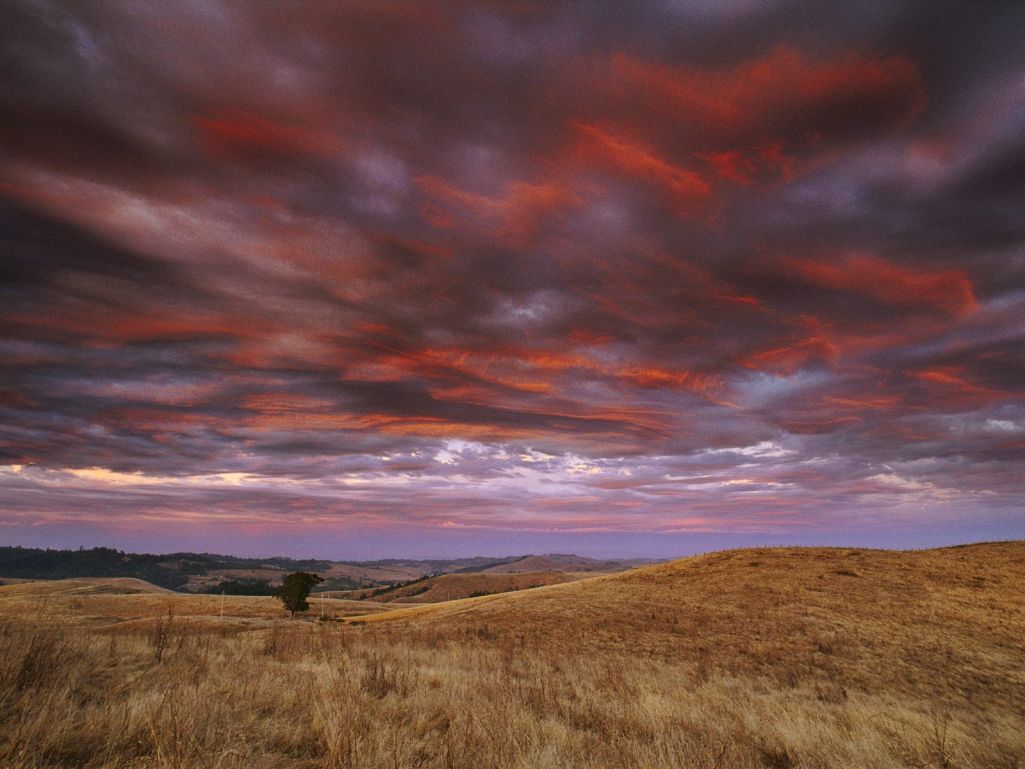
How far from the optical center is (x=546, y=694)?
1003 centimetres

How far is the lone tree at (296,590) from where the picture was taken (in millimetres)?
66750

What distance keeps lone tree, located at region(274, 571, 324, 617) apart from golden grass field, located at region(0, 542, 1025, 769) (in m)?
49.8

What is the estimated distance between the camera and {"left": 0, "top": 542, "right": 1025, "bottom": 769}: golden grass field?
561cm

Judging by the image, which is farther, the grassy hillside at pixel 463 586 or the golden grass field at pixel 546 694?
the grassy hillside at pixel 463 586

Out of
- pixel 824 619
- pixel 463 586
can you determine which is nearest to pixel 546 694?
pixel 824 619

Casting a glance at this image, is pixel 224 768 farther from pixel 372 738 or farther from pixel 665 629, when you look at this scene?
pixel 665 629

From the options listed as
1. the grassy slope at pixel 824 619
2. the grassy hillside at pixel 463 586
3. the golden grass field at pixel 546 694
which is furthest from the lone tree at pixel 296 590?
the grassy hillside at pixel 463 586

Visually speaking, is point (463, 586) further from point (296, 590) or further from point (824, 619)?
point (824, 619)

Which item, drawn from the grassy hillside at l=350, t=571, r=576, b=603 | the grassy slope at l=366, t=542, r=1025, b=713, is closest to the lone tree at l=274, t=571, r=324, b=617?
the grassy slope at l=366, t=542, r=1025, b=713

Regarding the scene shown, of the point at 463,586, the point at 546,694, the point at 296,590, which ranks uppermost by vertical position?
the point at 546,694

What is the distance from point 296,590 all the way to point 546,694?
68.3 m

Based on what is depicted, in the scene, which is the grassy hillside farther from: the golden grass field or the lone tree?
the golden grass field

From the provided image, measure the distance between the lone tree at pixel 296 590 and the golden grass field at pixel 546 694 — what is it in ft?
163

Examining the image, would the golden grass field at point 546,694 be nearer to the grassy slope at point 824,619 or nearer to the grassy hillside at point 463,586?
the grassy slope at point 824,619
